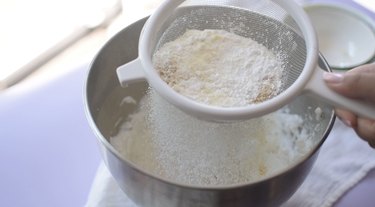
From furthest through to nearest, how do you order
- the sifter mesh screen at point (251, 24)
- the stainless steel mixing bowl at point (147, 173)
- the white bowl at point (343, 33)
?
1. the white bowl at point (343, 33)
2. the sifter mesh screen at point (251, 24)
3. the stainless steel mixing bowl at point (147, 173)

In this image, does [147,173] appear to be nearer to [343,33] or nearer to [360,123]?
[360,123]

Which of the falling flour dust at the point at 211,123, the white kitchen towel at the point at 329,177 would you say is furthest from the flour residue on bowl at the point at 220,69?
the white kitchen towel at the point at 329,177

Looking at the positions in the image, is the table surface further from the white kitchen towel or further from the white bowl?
the white bowl

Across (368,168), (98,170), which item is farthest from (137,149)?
(368,168)

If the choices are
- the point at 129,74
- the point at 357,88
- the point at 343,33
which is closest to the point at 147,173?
the point at 129,74

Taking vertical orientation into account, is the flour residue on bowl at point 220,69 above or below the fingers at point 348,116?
above

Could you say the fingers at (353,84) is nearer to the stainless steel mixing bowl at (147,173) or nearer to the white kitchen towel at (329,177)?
the stainless steel mixing bowl at (147,173)

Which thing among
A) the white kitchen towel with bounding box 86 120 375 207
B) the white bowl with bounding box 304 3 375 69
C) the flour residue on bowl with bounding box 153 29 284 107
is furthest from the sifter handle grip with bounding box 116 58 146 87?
the white bowl with bounding box 304 3 375 69
